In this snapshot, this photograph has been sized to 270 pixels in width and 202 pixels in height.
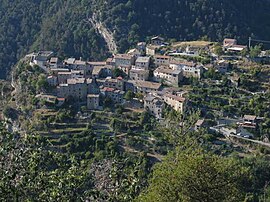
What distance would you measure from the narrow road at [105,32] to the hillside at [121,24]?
0.46 meters

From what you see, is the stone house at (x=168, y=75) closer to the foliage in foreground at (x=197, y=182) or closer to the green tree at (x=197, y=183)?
the foliage in foreground at (x=197, y=182)

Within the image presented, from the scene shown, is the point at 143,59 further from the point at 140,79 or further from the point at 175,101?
the point at 175,101

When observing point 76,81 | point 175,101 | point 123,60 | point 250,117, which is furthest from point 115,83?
point 250,117

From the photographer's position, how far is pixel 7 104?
40.9 m

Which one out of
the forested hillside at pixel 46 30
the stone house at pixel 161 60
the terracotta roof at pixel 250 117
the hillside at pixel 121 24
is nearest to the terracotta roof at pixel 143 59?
the stone house at pixel 161 60

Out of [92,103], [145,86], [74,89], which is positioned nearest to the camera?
[92,103]

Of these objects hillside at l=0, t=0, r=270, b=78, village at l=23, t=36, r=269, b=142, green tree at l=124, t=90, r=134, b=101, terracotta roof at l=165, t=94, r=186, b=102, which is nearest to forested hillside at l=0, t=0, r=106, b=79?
hillside at l=0, t=0, r=270, b=78

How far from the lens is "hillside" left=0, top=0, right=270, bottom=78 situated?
Result: 192ft

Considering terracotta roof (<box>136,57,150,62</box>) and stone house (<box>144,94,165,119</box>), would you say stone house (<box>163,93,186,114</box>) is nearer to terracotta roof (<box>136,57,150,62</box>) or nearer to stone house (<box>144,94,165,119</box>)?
stone house (<box>144,94,165,119</box>)

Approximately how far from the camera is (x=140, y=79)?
4306 centimetres

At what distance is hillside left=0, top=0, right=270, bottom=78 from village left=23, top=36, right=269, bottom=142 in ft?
37.1

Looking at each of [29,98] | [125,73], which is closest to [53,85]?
[29,98]

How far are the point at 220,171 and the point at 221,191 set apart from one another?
542mm

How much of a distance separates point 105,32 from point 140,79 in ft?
56.2
